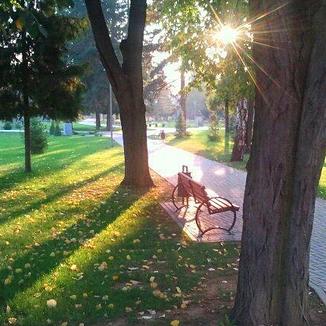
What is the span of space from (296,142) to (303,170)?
0.24m

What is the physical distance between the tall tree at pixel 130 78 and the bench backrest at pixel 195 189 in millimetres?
2990

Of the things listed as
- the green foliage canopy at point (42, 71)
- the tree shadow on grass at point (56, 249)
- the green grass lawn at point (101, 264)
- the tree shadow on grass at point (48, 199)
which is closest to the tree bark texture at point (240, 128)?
the tree shadow on grass at point (48, 199)

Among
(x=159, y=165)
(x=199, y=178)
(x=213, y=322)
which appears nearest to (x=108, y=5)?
(x=159, y=165)

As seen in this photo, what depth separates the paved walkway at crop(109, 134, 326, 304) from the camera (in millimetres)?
6484

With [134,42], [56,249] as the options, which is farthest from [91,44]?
[56,249]

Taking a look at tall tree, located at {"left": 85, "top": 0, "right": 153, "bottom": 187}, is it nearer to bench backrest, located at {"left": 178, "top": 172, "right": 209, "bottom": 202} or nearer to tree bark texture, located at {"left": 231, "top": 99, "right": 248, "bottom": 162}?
bench backrest, located at {"left": 178, "top": 172, "right": 209, "bottom": 202}

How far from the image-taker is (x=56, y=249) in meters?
7.21

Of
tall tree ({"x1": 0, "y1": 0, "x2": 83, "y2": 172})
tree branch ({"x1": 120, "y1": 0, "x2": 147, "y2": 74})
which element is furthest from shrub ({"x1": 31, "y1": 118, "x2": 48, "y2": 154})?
tree branch ({"x1": 120, "y1": 0, "x2": 147, "y2": 74})

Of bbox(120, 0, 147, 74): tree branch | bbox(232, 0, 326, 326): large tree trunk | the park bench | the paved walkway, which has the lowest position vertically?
the paved walkway

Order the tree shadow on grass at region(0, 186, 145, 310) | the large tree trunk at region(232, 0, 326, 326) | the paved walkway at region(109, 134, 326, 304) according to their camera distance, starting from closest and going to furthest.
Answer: the large tree trunk at region(232, 0, 326, 326) < the tree shadow on grass at region(0, 186, 145, 310) < the paved walkway at region(109, 134, 326, 304)

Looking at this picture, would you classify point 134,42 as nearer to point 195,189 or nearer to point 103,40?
point 103,40

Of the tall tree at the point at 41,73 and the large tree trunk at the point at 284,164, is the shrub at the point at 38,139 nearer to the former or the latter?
the tall tree at the point at 41,73

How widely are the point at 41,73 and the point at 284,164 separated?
13743 mm

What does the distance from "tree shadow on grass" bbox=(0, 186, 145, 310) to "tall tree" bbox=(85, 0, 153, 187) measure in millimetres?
2448
